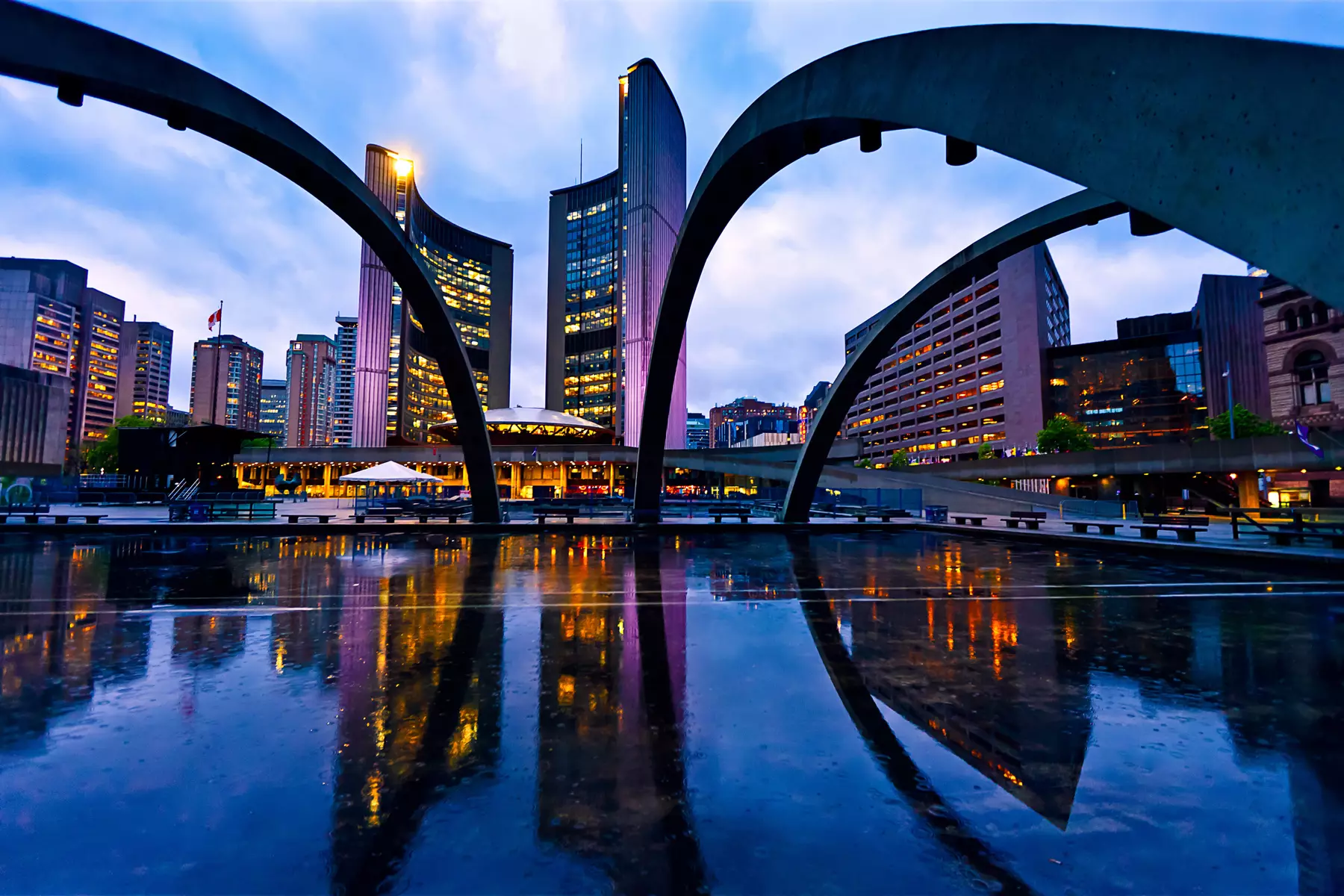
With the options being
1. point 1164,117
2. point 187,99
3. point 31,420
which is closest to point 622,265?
point 187,99

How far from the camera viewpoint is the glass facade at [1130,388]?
3674 inches

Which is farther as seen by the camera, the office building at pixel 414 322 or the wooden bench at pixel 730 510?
the office building at pixel 414 322

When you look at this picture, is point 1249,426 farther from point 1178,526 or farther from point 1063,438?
point 1178,526

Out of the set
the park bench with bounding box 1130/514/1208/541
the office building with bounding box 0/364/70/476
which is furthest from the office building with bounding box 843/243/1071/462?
the office building with bounding box 0/364/70/476

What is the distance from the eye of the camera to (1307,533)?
16.5m

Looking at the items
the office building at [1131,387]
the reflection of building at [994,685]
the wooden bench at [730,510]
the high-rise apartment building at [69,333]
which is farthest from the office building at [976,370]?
the high-rise apartment building at [69,333]

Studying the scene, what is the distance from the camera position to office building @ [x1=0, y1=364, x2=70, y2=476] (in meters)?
93.1

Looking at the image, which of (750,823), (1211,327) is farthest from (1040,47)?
(1211,327)

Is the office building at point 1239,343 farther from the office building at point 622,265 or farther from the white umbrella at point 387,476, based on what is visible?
the white umbrella at point 387,476

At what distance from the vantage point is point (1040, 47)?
4.91 m

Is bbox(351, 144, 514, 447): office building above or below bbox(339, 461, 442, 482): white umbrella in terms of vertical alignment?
above

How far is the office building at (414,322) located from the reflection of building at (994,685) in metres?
95.4

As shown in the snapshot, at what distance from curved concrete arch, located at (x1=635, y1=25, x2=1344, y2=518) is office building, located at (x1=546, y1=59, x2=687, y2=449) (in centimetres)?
8480

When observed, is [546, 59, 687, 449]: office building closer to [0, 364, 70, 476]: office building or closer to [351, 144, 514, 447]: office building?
[351, 144, 514, 447]: office building
